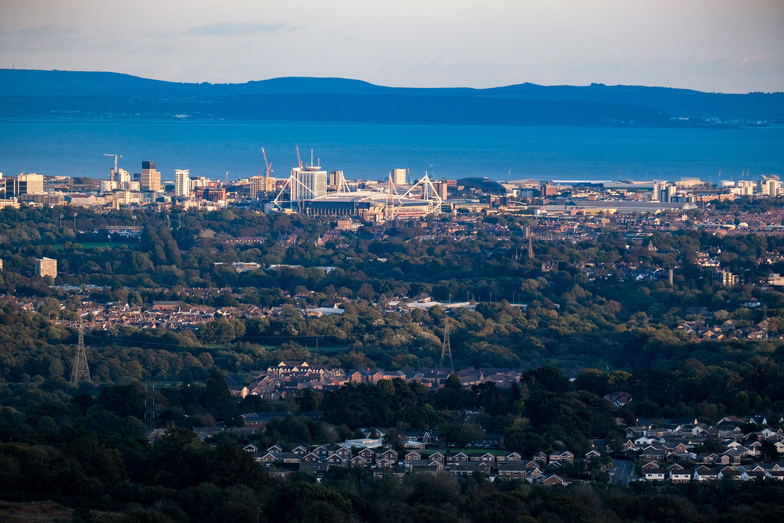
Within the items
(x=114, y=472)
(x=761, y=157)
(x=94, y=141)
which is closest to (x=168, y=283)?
(x=114, y=472)

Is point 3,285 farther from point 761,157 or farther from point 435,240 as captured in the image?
point 761,157

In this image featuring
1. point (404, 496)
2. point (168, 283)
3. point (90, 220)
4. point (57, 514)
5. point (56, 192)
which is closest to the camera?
point (57, 514)

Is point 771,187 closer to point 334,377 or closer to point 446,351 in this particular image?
point 446,351

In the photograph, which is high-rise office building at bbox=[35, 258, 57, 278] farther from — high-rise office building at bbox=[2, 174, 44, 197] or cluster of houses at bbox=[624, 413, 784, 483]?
cluster of houses at bbox=[624, 413, 784, 483]

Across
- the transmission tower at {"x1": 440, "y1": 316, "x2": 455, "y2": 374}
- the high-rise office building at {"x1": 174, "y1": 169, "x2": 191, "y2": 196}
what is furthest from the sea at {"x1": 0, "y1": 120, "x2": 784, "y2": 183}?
the transmission tower at {"x1": 440, "y1": 316, "x2": 455, "y2": 374}

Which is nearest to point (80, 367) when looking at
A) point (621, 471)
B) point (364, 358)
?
point (364, 358)

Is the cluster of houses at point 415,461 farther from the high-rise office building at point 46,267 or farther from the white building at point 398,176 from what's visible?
the white building at point 398,176
